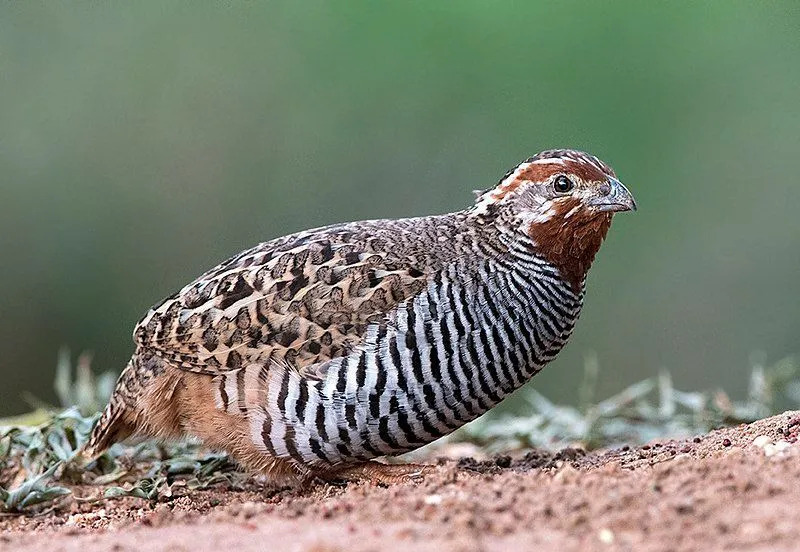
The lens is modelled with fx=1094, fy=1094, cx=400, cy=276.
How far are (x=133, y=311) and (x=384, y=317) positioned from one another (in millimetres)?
6636

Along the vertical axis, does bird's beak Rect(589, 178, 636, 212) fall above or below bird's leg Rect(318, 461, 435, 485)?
above

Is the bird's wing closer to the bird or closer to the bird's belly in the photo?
the bird

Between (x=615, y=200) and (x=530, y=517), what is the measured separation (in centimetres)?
228

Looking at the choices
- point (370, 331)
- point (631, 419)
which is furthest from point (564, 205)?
point (631, 419)

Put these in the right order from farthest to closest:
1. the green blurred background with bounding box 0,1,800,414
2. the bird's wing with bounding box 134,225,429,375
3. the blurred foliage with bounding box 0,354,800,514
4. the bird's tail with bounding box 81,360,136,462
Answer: the green blurred background with bounding box 0,1,800,414
the blurred foliage with bounding box 0,354,800,514
the bird's tail with bounding box 81,360,136,462
the bird's wing with bounding box 134,225,429,375

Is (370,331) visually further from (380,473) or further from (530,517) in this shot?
(530,517)

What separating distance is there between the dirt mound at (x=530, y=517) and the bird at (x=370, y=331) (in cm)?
68

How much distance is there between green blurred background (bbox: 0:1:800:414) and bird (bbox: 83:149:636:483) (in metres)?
5.30

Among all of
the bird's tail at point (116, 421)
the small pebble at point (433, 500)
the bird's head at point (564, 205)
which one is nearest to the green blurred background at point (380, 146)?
the bird's head at point (564, 205)

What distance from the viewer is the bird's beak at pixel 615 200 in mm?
5406

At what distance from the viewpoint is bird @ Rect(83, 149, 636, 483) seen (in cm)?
519

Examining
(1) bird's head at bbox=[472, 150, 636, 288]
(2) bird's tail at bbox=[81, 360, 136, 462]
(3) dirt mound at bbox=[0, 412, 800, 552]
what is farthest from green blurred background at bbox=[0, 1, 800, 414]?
(3) dirt mound at bbox=[0, 412, 800, 552]

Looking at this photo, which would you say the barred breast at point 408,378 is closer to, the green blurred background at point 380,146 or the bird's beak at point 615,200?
the bird's beak at point 615,200

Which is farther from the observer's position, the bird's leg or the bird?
the bird's leg
